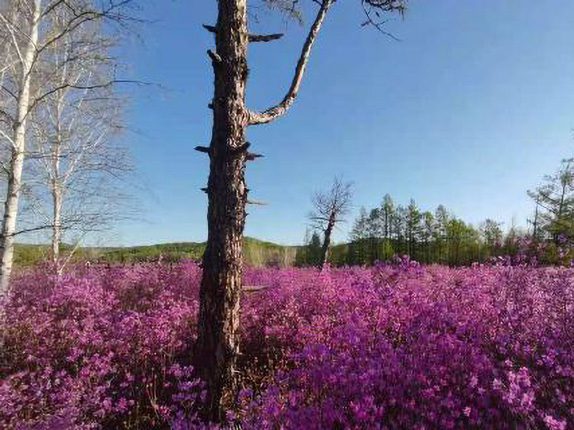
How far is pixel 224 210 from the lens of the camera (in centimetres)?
410

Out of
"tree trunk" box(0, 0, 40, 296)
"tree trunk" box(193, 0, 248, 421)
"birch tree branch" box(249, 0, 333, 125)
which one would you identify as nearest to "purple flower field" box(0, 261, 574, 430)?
"tree trunk" box(193, 0, 248, 421)

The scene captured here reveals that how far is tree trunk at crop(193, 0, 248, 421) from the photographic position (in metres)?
4.00

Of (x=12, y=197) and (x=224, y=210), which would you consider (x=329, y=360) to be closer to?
(x=224, y=210)

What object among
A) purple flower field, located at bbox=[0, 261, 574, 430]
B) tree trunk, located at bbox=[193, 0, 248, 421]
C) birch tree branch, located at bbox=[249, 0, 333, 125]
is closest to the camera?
purple flower field, located at bbox=[0, 261, 574, 430]

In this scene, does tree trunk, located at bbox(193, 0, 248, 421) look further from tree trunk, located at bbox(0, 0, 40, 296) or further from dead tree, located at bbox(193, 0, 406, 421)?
tree trunk, located at bbox(0, 0, 40, 296)

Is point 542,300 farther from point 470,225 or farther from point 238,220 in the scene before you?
point 470,225

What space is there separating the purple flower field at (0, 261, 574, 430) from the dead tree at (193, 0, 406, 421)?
1.04 feet

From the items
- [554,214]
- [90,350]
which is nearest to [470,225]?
[554,214]

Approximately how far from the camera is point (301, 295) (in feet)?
23.5

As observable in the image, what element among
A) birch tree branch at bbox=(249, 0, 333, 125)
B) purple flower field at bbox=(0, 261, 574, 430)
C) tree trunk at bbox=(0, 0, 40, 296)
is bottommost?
purple flower field at bbox=(0, 261, 574, 430)

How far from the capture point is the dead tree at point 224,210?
4004 millimetres

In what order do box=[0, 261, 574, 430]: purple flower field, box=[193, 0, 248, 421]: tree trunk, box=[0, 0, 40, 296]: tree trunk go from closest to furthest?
box=[0, 261, 574, 430]: purple flower field < box=[193, 0, 248, 421]: tree trunk < box=[0, 0, 40, 296]: tree trunk

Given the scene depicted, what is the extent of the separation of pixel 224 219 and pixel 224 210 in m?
0.09

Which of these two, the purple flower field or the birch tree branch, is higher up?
the birch tree branch
